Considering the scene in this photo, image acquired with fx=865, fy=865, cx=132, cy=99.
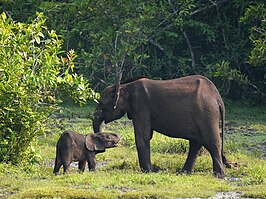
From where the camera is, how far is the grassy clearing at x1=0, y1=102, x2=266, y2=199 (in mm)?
10250

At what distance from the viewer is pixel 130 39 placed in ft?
69.0

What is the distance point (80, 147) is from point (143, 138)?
93 cm

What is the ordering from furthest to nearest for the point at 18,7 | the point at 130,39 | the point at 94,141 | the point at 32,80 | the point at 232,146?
the point at 18,7 → the point at 130,39 → the point at 232,146 → the point at 94,141 → the point at 32,80

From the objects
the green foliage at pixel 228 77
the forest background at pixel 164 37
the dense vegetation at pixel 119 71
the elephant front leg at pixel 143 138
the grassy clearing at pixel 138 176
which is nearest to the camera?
the grassy clearing at pixel 138 176

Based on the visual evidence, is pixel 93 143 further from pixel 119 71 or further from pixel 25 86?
pixel 119 71

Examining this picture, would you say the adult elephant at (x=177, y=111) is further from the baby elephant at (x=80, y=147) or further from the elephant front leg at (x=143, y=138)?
the baby elephant at (x=80, y=147)

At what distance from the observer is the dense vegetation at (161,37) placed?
21031 mm

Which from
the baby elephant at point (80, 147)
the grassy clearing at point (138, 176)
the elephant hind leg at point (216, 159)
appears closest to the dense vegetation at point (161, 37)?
the grassy clearing at point (138, 176)

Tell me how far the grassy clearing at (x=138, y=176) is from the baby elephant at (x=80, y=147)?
202 mm

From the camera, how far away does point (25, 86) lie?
40.1 feet

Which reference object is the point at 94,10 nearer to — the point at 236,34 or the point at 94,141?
the point at 236,34

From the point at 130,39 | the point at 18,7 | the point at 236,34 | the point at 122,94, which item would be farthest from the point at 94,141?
the point at 18,7

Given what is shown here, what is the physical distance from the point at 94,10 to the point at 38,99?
935 cm

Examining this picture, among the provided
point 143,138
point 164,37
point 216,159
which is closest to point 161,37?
point 164,37
